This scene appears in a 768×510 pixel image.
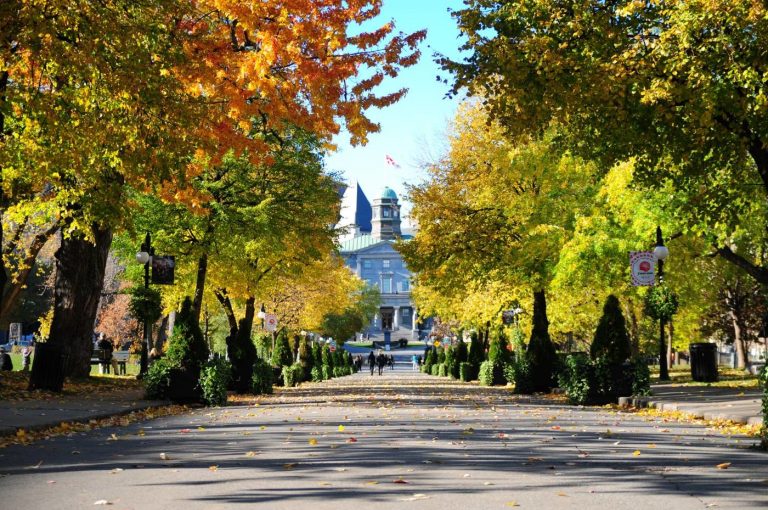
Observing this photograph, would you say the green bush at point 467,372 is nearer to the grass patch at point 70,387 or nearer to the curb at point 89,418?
the grass patch at point 70,387

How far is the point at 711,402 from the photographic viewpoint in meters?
21.5

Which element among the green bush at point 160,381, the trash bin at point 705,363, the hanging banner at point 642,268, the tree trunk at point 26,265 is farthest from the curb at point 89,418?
the trash bin at point 705,363

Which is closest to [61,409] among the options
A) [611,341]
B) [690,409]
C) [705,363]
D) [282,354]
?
[690,409]

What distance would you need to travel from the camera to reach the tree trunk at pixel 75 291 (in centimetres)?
3030

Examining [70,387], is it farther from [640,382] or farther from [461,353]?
[461,353]

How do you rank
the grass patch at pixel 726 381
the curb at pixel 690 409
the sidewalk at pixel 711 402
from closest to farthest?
the curb at pixel 690 409
the sidewalk at pixel 711 402
the grass patch at pixel 726 381

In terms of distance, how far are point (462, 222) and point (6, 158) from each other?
65.2 ft

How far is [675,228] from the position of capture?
2712 cm

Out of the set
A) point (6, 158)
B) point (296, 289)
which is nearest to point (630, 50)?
point (6, 158)

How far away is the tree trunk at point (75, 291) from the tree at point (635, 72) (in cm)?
1648

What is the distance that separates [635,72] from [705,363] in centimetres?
1994

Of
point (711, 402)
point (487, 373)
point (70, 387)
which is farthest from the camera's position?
point (487, 373)

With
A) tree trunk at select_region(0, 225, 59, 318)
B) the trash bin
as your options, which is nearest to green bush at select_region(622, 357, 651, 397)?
the trash bin

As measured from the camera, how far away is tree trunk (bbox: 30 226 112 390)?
3030 cm
